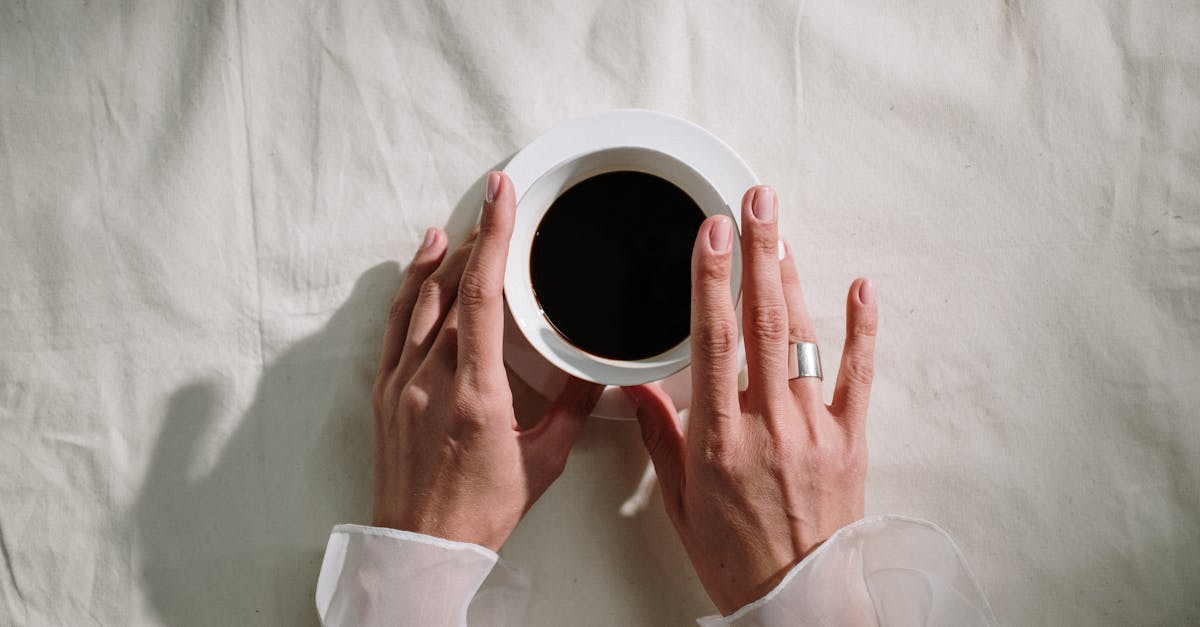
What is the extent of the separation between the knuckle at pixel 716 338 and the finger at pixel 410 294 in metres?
0.34

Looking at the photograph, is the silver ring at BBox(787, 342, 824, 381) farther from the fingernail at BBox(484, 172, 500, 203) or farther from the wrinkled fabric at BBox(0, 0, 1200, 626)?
the fingernail at BBox(484, 172, 500, 203)

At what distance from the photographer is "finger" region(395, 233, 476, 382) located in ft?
2.72

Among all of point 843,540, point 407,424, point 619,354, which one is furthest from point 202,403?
point 843,540

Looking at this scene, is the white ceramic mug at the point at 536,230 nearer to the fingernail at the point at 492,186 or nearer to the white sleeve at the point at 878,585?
the fingernail at the point at 492,186

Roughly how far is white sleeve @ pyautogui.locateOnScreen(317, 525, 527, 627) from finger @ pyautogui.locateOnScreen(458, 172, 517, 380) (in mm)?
198

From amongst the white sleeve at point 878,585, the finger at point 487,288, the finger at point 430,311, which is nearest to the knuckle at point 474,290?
the finger at point 487,288

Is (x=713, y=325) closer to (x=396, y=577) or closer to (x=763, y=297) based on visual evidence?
(x=763, y=297)

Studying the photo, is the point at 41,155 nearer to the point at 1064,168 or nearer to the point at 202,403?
the point at 202,403

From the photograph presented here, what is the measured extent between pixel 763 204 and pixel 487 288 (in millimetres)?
272

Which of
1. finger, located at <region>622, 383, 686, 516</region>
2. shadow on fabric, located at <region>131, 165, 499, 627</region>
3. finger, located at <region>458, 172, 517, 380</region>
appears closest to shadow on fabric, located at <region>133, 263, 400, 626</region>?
shadow on fabric, located at <region>131, 165, 499, 627</region>

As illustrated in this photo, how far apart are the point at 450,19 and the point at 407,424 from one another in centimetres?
48

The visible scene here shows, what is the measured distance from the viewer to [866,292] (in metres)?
0.83

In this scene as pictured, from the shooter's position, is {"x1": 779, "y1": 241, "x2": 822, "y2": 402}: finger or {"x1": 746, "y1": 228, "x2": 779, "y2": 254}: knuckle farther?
{"x1": 779, "y1": 241, "x2": 822, "y2": 402}: finger

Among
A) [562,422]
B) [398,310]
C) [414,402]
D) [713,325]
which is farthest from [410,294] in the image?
[713,325]
